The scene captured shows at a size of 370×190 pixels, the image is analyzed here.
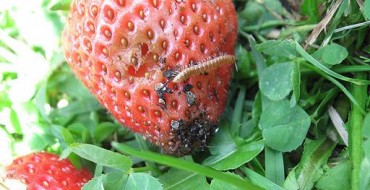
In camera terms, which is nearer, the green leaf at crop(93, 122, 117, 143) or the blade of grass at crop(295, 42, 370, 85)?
the blade of grass at crop(295, 42, 370, 85)

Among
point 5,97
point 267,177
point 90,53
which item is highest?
point 90,53

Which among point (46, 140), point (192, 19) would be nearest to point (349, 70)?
point (192, 19)

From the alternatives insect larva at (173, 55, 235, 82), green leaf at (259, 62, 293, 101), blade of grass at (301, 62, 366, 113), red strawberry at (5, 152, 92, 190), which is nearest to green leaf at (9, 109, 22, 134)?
red strawberry at (5, 152, 92, 190)

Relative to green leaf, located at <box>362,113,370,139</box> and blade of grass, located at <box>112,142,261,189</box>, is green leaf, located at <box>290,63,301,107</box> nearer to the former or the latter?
green leaf, located at <box>362,113,370,139</box>

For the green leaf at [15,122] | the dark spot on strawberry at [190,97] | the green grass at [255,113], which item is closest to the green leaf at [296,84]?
the green grass at [255,113]

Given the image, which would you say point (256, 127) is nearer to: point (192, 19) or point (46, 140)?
point (192, 19)

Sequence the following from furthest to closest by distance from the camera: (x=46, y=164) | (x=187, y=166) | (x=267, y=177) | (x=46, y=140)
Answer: (x=46, y=140) → (x=46, y=164) → (x=267, y=177) → (x=187, y=166)

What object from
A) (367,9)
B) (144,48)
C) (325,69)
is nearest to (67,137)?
(144,48)
